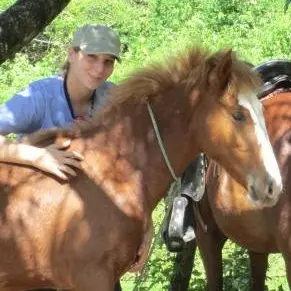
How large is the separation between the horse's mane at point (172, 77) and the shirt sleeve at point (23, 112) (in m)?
0.25

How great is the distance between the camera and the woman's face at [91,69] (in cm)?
341

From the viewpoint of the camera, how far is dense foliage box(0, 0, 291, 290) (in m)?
11.0

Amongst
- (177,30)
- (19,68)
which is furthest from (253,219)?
(177,30)

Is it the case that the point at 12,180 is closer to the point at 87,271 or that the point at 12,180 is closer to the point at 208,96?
the point at 87,271

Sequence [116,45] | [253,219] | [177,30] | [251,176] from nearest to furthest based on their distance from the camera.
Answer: [251,176] → [116,45] → [253,219] → [177,30]

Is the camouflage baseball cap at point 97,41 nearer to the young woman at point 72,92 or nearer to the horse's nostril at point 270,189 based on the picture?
the young woman at point 72,92

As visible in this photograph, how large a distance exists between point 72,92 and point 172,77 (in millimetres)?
627

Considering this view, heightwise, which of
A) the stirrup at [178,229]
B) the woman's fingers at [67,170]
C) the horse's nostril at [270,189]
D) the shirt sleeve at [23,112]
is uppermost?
the shirt sleeve at [23,112]

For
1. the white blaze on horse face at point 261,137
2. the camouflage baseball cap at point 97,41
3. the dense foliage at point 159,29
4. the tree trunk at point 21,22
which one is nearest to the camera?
the white blaze on horse face at point 261,137

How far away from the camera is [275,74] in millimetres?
4629

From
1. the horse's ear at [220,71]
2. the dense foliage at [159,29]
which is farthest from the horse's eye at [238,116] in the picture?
the dense foliage at [159,29]

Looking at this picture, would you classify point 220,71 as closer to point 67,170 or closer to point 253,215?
point 67,170

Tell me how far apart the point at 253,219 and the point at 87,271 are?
1.39 meters

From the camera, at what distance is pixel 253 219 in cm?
406
